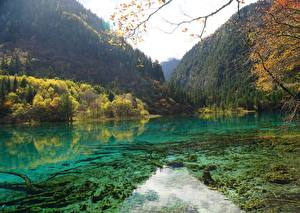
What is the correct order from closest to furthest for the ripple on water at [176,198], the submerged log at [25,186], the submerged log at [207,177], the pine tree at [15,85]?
the ripple on water at [176,198] → the submerged log at [207,177] → the submerged log at [25,186] → the pine tree at [15,85]

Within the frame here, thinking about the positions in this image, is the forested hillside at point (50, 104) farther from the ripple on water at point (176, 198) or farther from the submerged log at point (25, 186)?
the ripple on water at point (176, 198)

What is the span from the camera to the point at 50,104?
14588cm

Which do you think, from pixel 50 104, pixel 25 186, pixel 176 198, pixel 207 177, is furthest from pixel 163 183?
pixel 50 104

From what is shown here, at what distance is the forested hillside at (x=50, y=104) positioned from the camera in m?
144

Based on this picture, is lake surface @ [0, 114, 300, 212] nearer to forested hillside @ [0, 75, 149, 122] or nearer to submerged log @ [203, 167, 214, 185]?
submerged log @ [203, 167, 214, 185]

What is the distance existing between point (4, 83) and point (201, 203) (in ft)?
511

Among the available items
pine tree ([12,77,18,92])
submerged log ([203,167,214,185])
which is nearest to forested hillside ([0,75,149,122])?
pine tree ([12,77,18,92])

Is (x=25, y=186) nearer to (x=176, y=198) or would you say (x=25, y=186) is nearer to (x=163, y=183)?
(x=163, y=183)

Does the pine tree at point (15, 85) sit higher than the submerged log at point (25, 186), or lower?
higher

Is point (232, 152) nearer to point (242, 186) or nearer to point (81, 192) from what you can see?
point (242, 186)

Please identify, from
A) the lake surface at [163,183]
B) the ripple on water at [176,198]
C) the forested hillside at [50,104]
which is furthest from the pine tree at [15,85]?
the ripple on water at [176,198]

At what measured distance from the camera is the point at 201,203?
18594 mm

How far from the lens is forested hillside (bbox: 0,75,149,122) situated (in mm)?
143500

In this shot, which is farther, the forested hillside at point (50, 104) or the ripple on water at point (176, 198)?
the forested hillside at point (50, 104)
